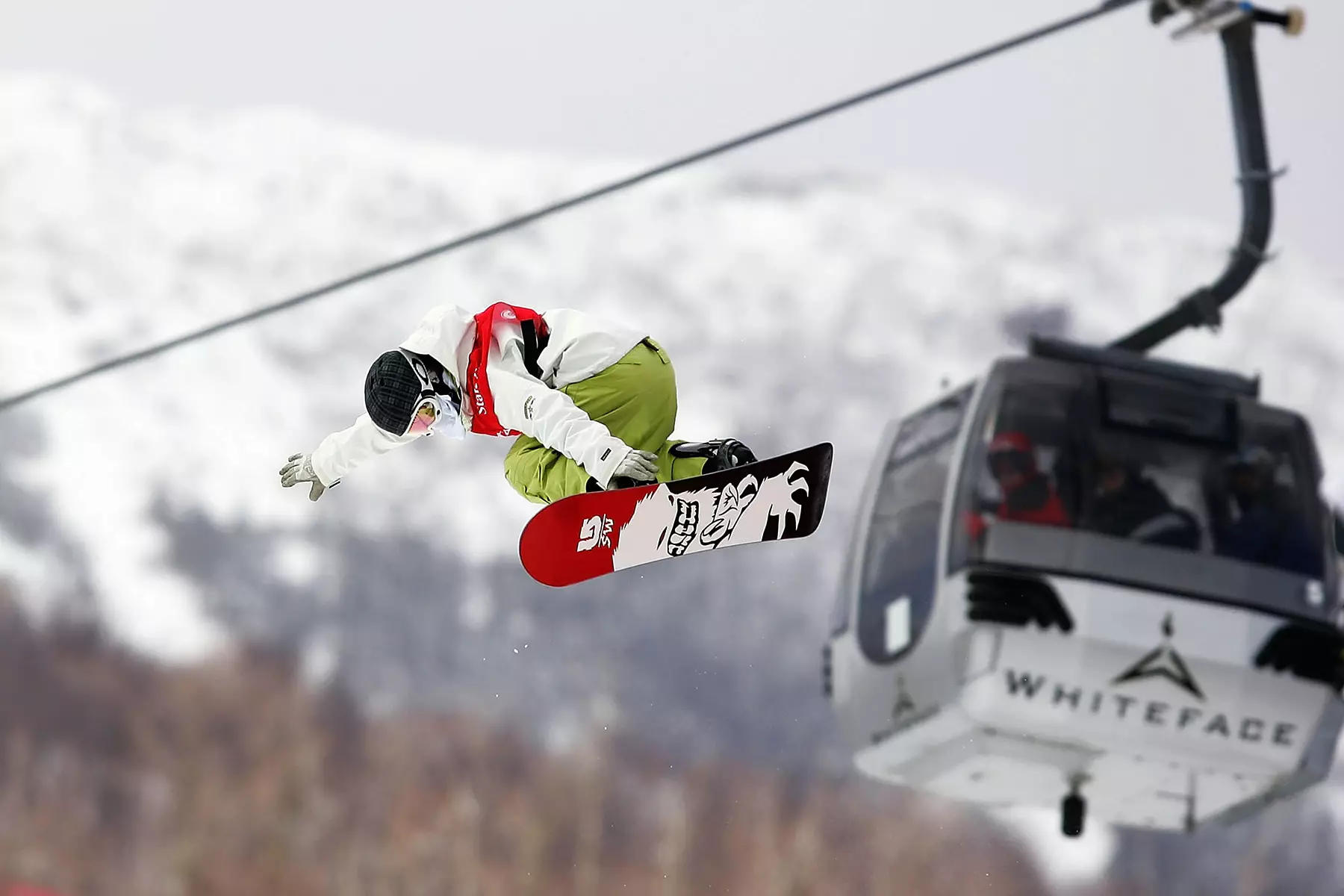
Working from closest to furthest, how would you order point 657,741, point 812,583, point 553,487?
point 553,487 → point 657,741 → point 812,583

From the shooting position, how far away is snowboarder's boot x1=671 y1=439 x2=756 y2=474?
3.13m

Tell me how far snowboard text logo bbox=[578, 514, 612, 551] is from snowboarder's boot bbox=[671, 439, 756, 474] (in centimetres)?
20

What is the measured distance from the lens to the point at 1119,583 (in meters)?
6.95

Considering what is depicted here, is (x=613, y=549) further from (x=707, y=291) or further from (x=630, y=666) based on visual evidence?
(x=707, y=291)

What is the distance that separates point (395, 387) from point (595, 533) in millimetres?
461

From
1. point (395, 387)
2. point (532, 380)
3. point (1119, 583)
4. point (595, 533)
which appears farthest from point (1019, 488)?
point (395, 387)

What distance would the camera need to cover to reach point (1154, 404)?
7.05m

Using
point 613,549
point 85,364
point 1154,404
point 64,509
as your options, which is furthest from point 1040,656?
point 85,364

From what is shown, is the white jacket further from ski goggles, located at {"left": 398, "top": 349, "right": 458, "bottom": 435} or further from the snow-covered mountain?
the snow-covered mountain

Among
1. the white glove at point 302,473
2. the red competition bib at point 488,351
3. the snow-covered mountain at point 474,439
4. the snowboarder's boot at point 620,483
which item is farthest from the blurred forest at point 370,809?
the snowboarder's boot at point 620,483

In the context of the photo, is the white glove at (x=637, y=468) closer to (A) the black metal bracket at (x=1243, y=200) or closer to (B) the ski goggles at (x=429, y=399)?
(B) the ski goggles at (x=429, y=399)

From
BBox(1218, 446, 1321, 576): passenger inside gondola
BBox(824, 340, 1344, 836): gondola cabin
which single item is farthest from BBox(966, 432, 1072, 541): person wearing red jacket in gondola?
BBox(1218, 446, 1321, 576): passenger inside gondola

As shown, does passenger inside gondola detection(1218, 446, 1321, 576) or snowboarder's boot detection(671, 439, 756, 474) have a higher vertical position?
passenger inside gondola detection(1218, 446, 1321, 576)

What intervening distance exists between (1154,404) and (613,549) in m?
4.47
